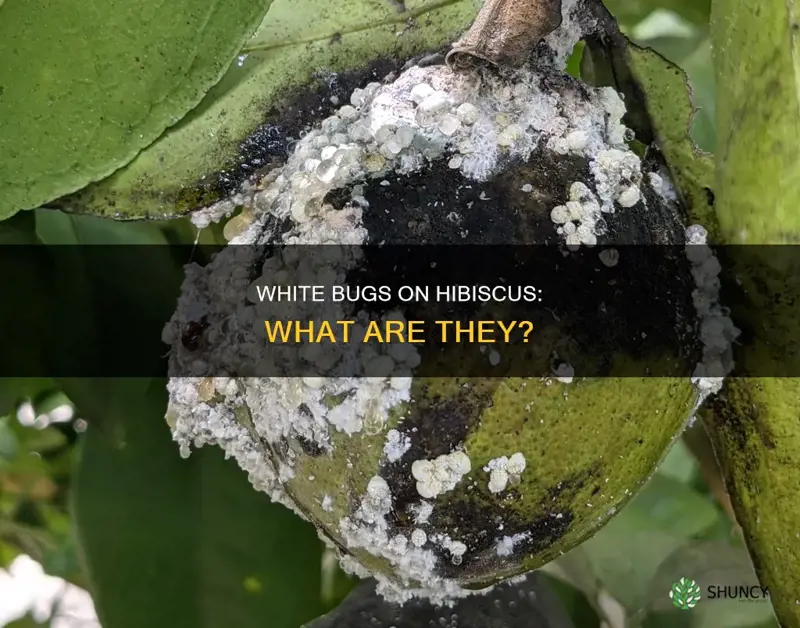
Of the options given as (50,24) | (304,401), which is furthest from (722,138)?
(50,24)

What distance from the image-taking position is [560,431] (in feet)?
1.49

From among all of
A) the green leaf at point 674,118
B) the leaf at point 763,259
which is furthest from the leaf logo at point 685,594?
the green leaf at point 674,118

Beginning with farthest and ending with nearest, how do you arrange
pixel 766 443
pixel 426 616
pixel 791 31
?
pixel 426 616
pixel 766 443
pixel 791 31

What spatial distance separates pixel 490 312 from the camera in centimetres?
43

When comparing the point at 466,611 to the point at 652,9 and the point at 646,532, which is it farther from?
the point at 652,9

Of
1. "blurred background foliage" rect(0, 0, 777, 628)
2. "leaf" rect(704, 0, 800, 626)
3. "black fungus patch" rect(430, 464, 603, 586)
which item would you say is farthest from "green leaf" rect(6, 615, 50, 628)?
"leaf" rect(704, 0, 800, 626)

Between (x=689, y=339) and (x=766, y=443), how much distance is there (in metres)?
0.09

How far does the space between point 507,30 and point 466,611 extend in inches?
21.3

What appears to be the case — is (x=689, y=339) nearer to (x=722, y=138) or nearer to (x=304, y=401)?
(x=722, y=138)

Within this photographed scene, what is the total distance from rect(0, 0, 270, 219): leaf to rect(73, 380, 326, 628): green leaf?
1.08ft

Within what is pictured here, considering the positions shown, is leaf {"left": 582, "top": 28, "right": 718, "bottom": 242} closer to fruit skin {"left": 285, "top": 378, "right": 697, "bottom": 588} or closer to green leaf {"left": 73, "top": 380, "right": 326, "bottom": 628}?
fruit skin {"left": 285, "top": 378, "right": 697, "bottom": 588}

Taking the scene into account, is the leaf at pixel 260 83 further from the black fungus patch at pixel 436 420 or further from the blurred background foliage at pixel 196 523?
the black fungus patch at pixel 436 420

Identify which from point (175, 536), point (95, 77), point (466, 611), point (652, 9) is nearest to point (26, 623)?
point (175, 536)

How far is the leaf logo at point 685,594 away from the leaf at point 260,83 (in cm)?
67
